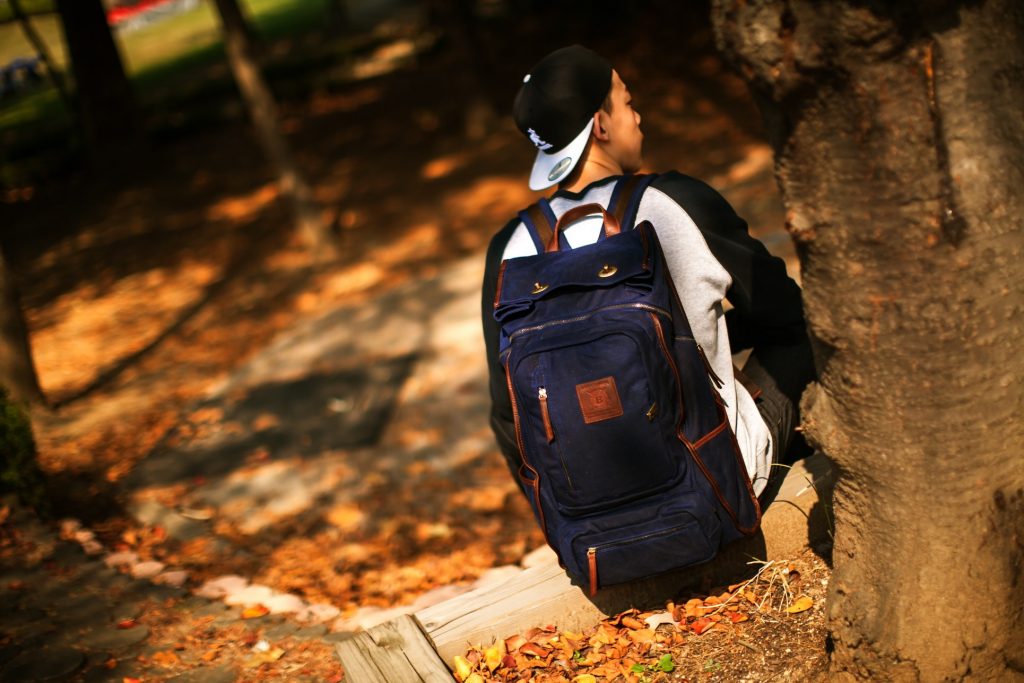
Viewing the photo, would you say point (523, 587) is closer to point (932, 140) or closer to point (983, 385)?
point (983, 385)

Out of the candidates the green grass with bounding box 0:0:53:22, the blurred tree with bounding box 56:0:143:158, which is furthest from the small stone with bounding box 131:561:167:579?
the green grass with bounding box 0:0:53:22

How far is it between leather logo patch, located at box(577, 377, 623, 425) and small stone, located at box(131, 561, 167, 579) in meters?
2.94

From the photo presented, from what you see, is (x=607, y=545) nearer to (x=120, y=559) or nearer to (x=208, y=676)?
(x=208, y=676)

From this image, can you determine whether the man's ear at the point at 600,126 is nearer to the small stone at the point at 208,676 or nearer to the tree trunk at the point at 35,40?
the small stone at the point at 208,676

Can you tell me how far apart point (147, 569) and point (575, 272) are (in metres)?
3.10

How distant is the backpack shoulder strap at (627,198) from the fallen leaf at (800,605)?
115 centimetres

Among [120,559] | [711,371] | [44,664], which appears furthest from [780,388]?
[120,559]

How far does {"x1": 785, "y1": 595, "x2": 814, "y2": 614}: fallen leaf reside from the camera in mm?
2650

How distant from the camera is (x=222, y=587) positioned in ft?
14.3

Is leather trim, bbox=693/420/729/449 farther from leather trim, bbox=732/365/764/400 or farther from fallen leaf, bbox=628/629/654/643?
fallen leaf, bbox=628/629/654/643

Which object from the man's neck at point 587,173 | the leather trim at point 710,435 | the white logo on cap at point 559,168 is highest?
the white logo on cap at point 559,168

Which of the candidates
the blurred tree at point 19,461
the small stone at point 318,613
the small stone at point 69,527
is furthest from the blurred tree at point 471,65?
the small stone at point 318,613

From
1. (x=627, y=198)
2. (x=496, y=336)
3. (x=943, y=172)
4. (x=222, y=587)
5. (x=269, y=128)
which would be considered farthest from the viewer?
(x=269, y=128)

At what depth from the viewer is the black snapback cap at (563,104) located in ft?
8.91
